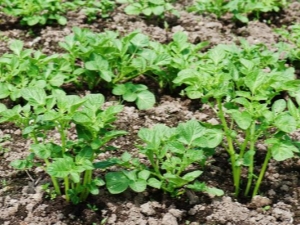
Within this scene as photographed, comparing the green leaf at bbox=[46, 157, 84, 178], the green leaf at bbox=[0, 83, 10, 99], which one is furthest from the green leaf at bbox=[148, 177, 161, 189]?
the green leaf at bbox=[0, 83, 10, 99]

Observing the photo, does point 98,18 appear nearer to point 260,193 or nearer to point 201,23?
point 201,23

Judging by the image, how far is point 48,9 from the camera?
4.27 m

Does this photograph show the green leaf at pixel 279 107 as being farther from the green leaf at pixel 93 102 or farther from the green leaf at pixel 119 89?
the green leaf at pixel 119 89

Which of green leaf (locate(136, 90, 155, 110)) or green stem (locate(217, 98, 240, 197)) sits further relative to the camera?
green leaf (locate(136, 90, 155, 110))

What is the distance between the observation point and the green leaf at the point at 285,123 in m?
2.62

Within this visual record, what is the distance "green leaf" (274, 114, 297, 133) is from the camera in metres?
2.62

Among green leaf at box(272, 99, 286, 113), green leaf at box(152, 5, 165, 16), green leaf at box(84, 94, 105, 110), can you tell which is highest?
green leaf at box(84, 94, 105, 110)

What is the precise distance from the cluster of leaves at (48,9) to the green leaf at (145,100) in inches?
43.6

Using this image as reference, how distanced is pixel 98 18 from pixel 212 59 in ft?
5.13

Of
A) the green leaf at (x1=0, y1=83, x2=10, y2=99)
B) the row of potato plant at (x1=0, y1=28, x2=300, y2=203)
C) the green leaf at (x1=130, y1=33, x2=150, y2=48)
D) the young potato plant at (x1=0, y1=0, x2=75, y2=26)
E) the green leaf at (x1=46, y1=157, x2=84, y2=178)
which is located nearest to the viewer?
the green leaf at (x1=46, y1=157, x2=84, y2=178)

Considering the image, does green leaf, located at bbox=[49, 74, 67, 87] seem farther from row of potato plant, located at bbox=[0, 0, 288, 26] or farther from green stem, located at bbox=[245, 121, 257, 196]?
green stem, located at bbox=[245, 121, 257, 196]

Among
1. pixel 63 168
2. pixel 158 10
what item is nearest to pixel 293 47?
pixel 158 10

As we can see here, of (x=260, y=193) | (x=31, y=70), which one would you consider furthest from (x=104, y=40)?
(x=260, y=193)

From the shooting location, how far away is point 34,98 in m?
2.71
